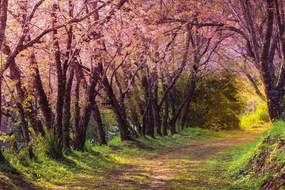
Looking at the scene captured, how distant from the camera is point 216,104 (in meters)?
39.0

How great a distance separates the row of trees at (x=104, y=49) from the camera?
13891 millimetres

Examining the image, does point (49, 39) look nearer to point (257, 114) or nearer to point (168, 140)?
point (168, 140)

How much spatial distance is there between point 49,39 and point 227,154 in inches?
318

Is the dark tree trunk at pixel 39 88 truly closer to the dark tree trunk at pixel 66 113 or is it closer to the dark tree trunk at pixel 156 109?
the dark tree trunk at pixel 66 113

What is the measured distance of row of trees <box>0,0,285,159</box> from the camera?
13.9 metres

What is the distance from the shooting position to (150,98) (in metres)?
26.0

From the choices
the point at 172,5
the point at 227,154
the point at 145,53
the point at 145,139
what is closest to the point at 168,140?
the point at 145,139

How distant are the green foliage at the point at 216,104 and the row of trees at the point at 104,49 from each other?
6052 millimetres

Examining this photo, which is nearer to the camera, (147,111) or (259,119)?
(147,111)

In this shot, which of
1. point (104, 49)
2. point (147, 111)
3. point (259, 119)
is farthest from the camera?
point (259, 119)

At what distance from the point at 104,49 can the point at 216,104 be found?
20.6 meters

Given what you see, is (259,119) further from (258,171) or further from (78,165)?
(258,171)

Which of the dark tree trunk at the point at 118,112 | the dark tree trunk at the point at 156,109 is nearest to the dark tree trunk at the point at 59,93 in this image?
the dark tree trunk at the point at 118,112

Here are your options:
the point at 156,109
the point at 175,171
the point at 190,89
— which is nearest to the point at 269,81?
the point at 175,171
